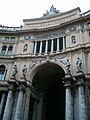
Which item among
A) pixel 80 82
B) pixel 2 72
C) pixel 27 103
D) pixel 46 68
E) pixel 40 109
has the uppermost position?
pixel 46 68

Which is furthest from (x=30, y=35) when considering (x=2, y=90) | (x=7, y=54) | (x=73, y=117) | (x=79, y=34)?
(x=73, y=117)

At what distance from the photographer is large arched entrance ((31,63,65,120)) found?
2592cm

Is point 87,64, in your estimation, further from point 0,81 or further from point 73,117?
point 0,81

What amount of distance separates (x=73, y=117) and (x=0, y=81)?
1160 centimetres

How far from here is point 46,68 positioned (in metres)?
26.5

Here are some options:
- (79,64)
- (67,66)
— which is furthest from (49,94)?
(79,64)

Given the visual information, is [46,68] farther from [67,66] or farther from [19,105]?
[19,105]

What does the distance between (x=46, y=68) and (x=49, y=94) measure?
4.89m

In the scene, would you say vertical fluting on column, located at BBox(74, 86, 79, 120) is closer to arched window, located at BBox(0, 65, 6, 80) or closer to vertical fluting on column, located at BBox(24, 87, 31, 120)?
vertical fluting on column, located at BBox(24, 87, 31, 120)

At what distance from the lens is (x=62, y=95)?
27828 mm

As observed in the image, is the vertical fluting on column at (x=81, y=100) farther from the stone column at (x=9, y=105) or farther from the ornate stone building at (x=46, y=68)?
the stone column at (x=9, y=105)

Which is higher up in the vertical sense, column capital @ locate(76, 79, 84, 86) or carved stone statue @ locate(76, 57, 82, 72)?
carved stone statue @ locate(76, 57, 82, 72)

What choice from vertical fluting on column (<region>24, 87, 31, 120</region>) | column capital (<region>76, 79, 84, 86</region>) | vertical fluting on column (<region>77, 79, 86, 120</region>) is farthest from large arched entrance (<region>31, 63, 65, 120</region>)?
vertical fluting on column (<region>77, 79, 86, 120</region>)

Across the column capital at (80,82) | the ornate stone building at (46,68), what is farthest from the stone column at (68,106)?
the column capital at (80,82)
